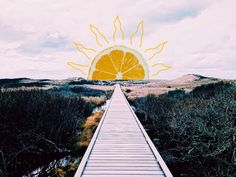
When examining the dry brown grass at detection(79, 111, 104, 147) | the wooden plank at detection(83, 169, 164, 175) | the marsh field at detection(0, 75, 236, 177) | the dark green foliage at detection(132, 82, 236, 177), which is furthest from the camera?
the dry brown grass at detection(79, 111, 104, 147)

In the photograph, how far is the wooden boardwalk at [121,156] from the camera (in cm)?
545

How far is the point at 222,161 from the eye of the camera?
743 cm

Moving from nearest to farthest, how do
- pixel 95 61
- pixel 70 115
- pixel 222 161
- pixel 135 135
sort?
pixel 222 161, pixel 135 135, pixel 70 115, pixel 95 61

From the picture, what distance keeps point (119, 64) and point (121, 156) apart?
11212 millimetres

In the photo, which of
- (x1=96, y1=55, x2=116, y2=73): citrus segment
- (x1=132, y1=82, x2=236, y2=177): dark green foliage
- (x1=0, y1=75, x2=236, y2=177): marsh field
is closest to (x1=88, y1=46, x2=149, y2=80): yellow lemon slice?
(x1=96, y1=55, x2=116, y2=73): citrus segment

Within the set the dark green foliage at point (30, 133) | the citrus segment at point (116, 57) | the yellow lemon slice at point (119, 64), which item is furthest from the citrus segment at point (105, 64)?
the dark green foliage at point (30, 133)

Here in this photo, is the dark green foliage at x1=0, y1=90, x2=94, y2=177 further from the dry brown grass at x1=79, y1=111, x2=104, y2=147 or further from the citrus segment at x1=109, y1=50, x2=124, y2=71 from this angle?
Answer: the citrus segment at x1=109, y1=50, x2=124, y2=71

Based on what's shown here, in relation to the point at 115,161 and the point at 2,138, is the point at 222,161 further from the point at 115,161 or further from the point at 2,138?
the point at 2,138

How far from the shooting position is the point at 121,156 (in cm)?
648

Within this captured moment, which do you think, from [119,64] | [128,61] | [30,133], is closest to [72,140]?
[30,133]

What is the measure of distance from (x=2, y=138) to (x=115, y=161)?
14.4 feet

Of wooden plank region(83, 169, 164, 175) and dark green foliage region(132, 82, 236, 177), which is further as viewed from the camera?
dark green foliage region(132, 82, 236, 177)

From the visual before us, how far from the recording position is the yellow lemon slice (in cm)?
1734

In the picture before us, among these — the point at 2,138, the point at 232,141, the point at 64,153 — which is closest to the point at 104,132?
the point at 64,153
